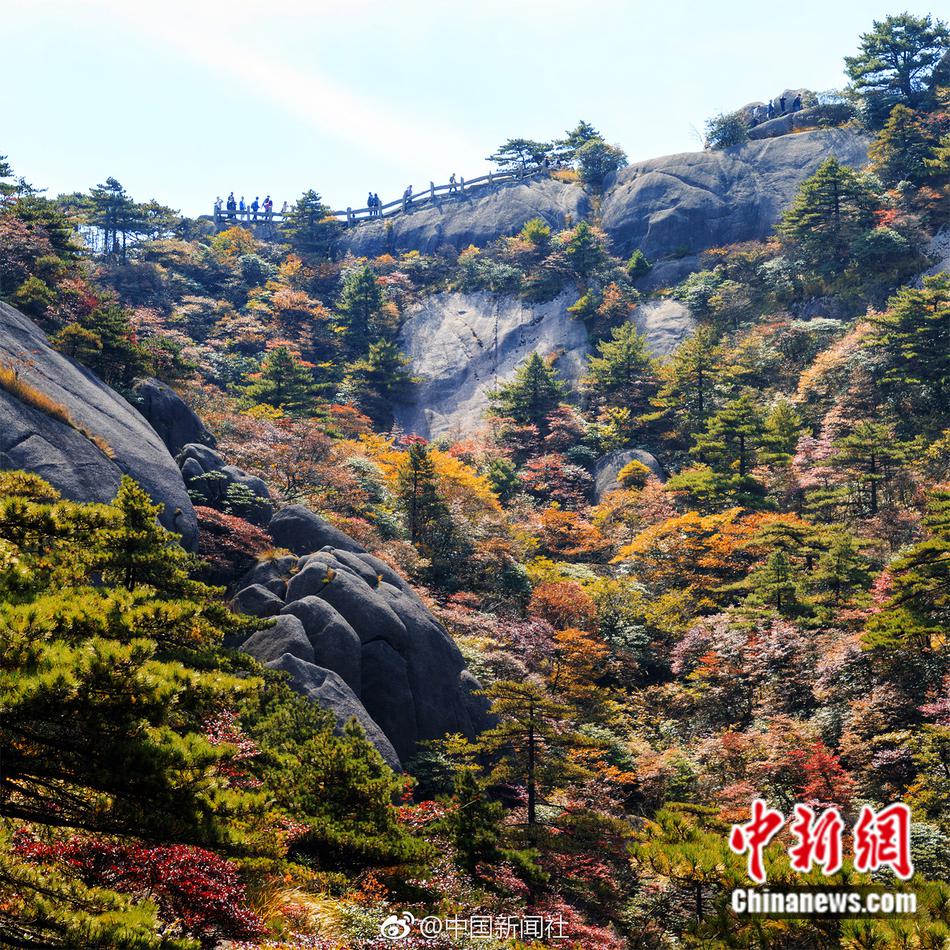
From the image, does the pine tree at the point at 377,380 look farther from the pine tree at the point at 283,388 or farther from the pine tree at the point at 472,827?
the pine tree at the point at 472,827

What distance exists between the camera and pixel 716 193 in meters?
50.0

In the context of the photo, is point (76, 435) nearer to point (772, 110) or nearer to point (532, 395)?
point (532, 395)

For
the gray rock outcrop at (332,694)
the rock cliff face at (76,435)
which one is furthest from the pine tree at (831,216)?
the gray rock outcrop at (332,694)

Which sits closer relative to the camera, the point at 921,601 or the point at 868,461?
the point at 921,601

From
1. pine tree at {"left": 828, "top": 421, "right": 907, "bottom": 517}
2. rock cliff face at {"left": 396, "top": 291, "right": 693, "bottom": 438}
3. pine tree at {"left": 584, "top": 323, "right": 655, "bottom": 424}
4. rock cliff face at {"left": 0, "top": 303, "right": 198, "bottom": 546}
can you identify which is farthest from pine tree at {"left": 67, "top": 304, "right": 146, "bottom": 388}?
pine tree at {"left": 828, "top": 421, "right": 907, "bottom": 517}

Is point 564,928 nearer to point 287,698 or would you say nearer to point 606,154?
point 287,698

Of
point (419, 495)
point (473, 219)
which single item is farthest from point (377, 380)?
point (419, 495)

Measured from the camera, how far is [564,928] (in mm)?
12430

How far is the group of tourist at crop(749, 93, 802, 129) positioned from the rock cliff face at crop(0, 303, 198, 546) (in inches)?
1985

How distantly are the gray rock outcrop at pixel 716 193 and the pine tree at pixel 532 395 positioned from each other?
1648cm

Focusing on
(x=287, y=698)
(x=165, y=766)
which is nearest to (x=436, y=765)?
(x=287, y=698)

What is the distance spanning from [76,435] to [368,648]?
8.94 metres

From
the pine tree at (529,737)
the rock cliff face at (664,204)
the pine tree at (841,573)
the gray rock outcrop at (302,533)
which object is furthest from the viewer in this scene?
the rock cliff face at (664,204)

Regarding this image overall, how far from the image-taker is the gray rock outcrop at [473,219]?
2149 inches
